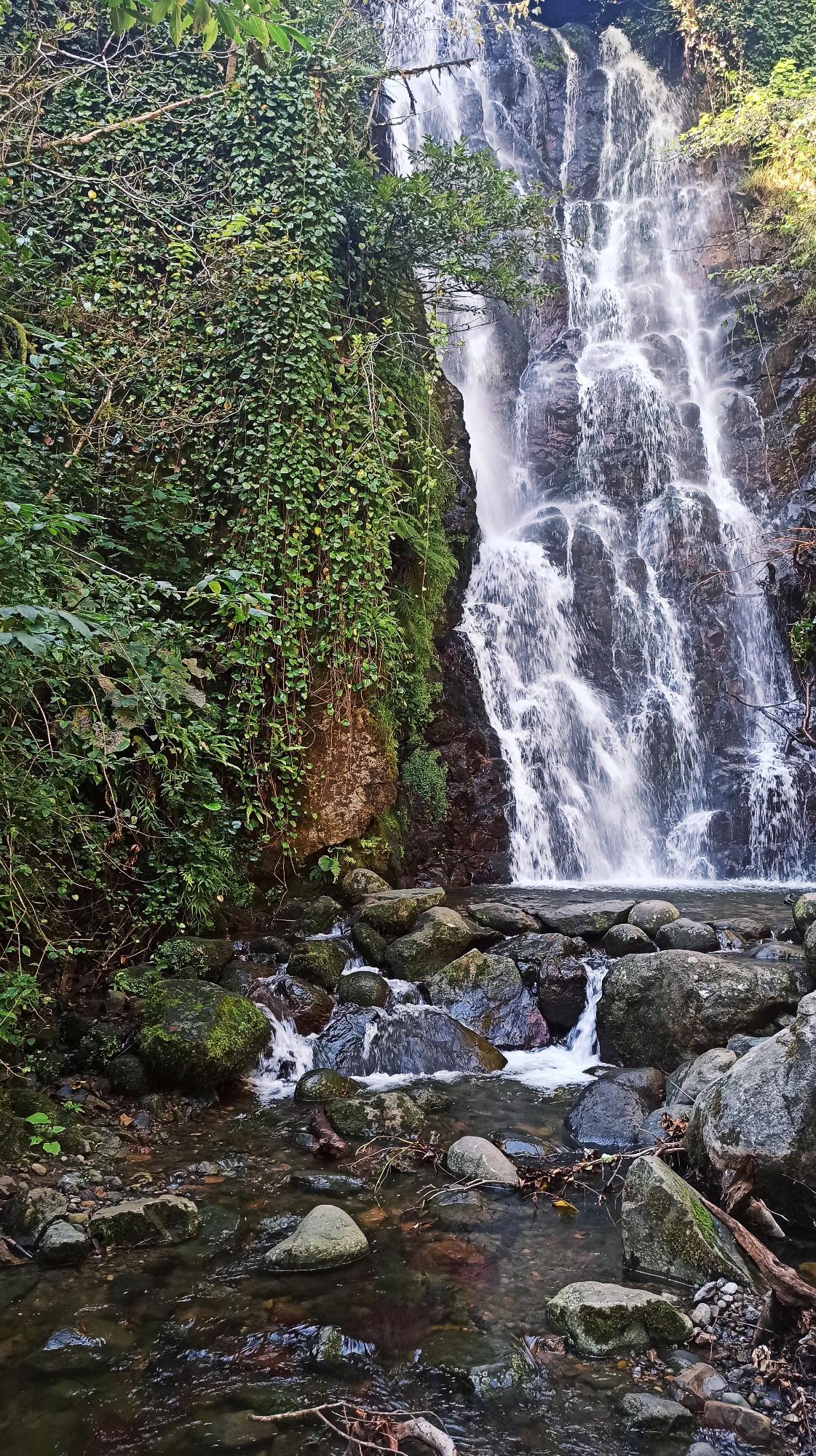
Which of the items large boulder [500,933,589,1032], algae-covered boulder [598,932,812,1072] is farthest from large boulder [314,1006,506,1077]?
algae-covered boulder [598,932,812,1072]

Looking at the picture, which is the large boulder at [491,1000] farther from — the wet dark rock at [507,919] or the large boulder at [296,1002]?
the large boulder at [296,1002]

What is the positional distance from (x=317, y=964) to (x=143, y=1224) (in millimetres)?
2903

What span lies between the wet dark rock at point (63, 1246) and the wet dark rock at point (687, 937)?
475 centimetres

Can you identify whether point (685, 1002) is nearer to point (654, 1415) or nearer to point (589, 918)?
point (589, 918)

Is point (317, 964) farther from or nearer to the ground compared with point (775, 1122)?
farther from the ground

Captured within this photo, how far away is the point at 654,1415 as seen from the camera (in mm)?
2871

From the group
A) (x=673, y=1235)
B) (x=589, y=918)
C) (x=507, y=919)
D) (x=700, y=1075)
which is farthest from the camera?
(x=507, y=919)

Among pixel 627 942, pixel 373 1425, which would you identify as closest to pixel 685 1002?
pixel 627 942

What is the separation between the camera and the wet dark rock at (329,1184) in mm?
4402

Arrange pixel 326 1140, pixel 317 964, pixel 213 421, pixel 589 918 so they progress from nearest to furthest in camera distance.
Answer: pixel 326 1140
pixel 317 964
pixel 213 421
pixel 589 918

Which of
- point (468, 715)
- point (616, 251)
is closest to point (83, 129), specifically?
point (468, 715)

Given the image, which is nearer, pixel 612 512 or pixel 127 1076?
pixel 127 1076

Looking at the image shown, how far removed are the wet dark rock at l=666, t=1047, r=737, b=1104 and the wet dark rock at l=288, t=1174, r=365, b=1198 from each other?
1.94m

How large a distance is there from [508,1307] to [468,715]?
892 centimetres
